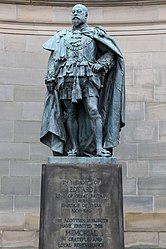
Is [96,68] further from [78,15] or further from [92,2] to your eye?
[92,2]

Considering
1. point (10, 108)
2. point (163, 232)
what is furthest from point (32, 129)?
point (163, 232)

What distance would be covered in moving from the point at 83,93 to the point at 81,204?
166 cm

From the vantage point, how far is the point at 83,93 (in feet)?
30.8

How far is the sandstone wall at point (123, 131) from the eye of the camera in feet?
42.7

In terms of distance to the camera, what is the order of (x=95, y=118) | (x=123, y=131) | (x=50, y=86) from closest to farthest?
(x=95, y=118), (x=50, y=86), (x=123, y=131)

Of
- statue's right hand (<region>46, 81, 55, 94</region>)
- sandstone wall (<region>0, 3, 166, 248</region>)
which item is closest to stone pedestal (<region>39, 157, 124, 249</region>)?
statue's right hand (<region>46, 81, 55, 94</region>)

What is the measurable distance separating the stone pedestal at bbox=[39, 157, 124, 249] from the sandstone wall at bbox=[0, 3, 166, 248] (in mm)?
4096

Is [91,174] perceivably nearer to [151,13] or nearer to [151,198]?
[151,198]

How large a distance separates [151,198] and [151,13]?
4.04 metres

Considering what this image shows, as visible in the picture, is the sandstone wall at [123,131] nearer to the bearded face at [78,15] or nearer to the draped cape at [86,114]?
the draped cape at [86,114]

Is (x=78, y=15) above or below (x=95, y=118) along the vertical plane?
above

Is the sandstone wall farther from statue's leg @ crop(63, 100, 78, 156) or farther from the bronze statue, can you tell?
statue's leg @ crop(63, 100, 78, 156)

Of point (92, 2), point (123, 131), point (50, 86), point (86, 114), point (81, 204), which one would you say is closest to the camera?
point (81, 204)

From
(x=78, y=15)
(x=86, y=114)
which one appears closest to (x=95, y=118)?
(x=86, y=114)
